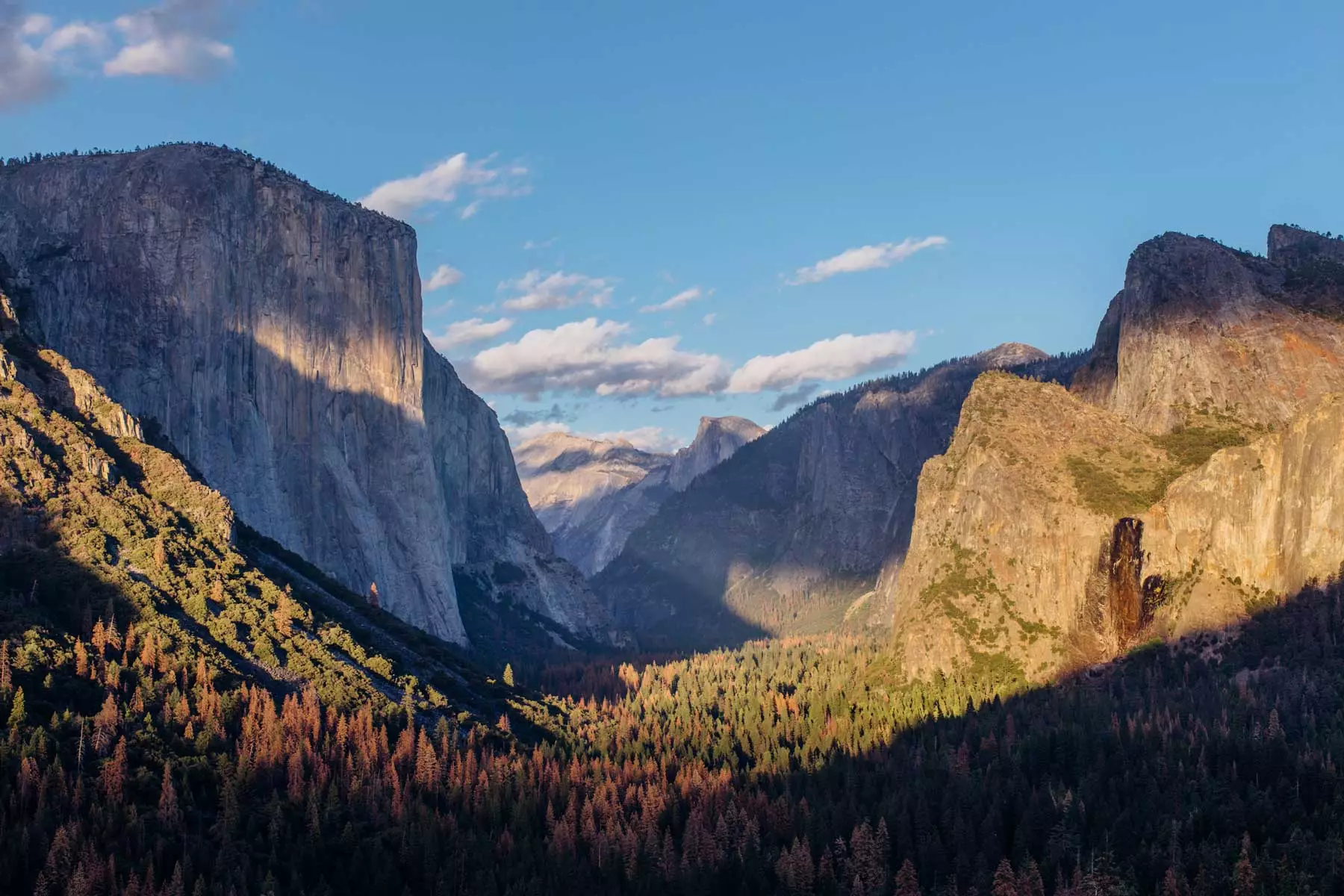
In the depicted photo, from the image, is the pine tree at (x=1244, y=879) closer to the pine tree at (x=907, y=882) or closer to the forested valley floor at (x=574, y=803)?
the forested valley floor at (x=574, y=803)

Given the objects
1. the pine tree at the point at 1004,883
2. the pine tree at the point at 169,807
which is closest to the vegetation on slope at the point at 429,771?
the pine tree at the point at 1004,883

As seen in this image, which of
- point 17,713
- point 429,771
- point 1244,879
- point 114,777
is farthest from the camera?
point 429,771

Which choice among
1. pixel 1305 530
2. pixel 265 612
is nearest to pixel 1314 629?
pixel 1305 530

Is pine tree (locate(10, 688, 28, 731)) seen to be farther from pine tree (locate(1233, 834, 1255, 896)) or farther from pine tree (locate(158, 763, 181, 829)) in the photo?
pine tree (locate(1233, 834, 1255, 896))

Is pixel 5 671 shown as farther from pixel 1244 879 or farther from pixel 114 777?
pixel 1244 879

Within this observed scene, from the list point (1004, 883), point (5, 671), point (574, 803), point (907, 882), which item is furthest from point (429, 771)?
point (1004, 883)

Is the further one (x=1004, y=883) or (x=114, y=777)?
(x=1004, y=883)

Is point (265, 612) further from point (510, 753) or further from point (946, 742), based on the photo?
point (946, 742)

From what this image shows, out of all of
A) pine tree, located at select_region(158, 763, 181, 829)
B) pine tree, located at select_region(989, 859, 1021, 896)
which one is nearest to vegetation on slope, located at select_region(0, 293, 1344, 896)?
pine tree, located at select_region(989, 859, 1021, 896)
